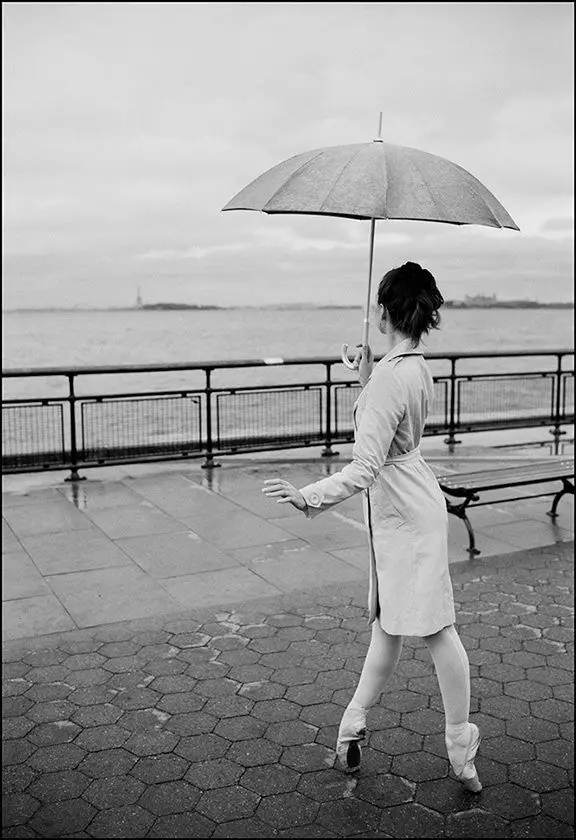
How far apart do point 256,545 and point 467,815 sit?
3935mm

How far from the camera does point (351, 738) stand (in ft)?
12.3

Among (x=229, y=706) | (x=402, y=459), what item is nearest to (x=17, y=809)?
(x=229, y=706)

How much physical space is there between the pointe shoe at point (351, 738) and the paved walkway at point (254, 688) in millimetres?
58

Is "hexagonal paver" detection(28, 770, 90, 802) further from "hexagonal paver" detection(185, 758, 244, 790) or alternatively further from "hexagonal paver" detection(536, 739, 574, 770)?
"hexagonal paver" detection(536, 739, 574, 770)

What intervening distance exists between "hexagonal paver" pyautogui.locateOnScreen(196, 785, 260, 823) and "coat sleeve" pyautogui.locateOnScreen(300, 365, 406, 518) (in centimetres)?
124

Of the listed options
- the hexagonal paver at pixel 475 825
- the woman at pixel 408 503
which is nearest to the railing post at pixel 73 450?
the woman at pixel 408 503

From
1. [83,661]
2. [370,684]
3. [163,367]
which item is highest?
[163,367]

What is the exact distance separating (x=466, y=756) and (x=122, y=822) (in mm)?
1383

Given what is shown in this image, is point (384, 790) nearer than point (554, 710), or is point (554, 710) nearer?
point (384, 790)

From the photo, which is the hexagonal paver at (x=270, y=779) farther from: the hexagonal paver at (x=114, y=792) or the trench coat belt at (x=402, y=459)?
the trench coat belt at (x=402, y=459)

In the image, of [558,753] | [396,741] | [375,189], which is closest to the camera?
[375,189]

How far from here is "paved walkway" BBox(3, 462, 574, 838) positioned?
3.54 m

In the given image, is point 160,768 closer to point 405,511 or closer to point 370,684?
point 370,684

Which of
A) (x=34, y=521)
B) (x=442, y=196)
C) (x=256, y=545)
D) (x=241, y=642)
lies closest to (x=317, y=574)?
(x=256, y=545)
